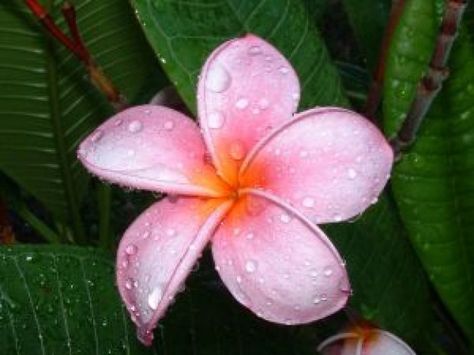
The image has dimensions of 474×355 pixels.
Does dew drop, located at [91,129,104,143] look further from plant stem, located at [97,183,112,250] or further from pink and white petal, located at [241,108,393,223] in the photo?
plant stem, located at [97,183,112,250]

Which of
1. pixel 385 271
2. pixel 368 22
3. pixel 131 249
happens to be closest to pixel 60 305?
pixel 131 249

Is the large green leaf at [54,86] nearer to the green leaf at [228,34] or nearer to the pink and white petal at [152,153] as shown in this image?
the green leaf at [228,34]

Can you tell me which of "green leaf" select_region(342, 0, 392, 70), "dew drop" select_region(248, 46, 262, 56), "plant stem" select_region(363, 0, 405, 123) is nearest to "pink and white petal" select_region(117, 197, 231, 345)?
"dew drop" select_region(248, 46, 262, 56)

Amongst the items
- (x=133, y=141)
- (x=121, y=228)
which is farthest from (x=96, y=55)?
(x=121, y=228)

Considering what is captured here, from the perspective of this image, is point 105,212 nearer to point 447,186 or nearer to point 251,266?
point 447,186

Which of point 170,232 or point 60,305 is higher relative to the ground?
point 170,232

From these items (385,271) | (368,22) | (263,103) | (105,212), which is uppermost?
(263,103)

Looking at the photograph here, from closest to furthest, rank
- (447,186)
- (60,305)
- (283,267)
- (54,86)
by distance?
1. (283,267)
2. (60,305)
3. (447,186)
4. (54,86)
